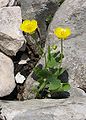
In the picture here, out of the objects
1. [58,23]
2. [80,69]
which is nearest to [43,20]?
[58,23]

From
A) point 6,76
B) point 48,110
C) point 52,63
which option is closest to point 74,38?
point 52,63

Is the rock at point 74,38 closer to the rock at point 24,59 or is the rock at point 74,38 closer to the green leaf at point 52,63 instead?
the green leaf at point 52,63

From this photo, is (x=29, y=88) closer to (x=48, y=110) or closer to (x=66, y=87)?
(x=66, y=87)

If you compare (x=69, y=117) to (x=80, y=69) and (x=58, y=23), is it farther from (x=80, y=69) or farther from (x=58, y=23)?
(x=58, y=23)

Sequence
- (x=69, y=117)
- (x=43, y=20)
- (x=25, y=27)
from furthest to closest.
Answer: (x=43, y=20)
(x=25, y=27)
(x=69, y=117)

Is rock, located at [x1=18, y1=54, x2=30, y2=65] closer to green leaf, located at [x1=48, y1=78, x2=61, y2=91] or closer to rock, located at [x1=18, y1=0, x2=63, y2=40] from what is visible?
rock, located at [x1=18, y1=0, x2=63, y2=40]

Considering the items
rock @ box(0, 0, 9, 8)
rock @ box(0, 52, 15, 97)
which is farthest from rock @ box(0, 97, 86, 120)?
rock @ box(0, 0, 9, 8)

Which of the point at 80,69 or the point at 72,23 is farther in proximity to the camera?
the point at 72,23

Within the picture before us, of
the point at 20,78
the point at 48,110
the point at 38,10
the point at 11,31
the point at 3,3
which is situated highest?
the point at 3,3
